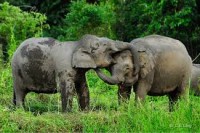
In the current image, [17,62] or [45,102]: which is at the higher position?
[17,62]

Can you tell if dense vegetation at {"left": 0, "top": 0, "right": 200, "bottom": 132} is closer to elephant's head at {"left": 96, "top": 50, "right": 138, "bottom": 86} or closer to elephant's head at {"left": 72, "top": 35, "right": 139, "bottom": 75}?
elephant's head at {"left": 96, "top": 50, "right": 138, "bottom": 86}

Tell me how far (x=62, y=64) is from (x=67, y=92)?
15.3 inches

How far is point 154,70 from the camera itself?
369 inches

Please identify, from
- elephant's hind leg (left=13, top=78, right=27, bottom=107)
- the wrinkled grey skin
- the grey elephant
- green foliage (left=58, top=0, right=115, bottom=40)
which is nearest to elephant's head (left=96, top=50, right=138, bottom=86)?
the grey elephant

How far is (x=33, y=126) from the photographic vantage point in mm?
8188

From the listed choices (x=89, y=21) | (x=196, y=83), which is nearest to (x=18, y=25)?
(x=89, y=21)


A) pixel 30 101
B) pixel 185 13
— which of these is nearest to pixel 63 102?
pixel 30 101

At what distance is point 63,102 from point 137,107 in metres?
1.14

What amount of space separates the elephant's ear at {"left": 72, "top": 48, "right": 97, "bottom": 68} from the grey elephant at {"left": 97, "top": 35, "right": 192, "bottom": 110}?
8.0 inches

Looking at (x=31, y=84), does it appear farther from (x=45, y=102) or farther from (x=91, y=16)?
(x=91, y=16)

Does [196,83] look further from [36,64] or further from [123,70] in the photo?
[36,64]

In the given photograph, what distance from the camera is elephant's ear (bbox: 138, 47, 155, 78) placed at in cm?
921

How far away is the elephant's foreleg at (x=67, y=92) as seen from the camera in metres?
9.01

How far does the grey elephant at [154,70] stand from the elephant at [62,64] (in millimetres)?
178
